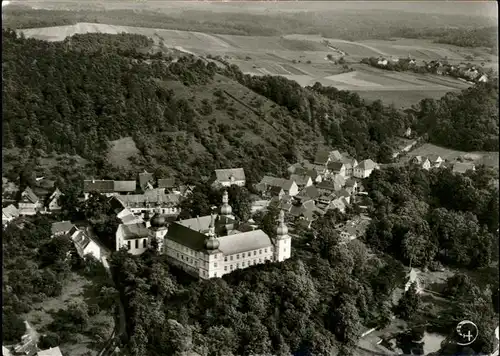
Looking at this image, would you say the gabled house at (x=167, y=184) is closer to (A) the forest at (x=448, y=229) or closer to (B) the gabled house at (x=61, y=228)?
(B) the gabled house at (x=61, y=228)

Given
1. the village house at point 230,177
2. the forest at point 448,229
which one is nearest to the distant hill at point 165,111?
the village house at point 230,177

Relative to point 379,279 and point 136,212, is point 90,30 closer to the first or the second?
point 136,212

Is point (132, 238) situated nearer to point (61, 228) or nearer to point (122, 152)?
point (61, 228)

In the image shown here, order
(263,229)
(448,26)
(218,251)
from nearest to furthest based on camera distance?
(218,251)
(263,229)
(448,26)

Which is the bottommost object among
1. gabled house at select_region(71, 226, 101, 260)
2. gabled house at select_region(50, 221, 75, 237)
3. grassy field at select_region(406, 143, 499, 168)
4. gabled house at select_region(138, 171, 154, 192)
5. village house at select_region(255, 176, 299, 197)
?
gabled house at select_region(71, 226, 101, 260)

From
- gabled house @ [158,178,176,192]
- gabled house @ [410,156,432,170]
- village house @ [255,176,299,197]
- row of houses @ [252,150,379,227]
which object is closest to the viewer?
gabled house @ [158,178,176,192]

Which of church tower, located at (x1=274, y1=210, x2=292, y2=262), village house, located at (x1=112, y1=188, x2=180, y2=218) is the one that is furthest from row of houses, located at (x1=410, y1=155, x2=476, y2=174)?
village house, located at (x1=112, y1=188, x2=180, y2=218)

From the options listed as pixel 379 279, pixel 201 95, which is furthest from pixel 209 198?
pixel 201 95

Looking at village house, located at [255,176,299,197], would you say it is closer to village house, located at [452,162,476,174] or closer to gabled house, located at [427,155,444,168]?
gabled house, located at [427,155,444,168]
